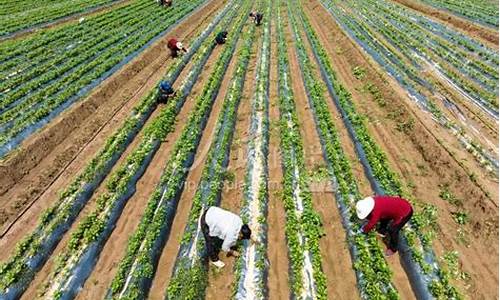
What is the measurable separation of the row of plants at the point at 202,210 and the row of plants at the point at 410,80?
278 inches

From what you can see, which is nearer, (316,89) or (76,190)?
(76,190)

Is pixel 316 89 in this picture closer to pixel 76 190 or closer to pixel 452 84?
pixel 452 84

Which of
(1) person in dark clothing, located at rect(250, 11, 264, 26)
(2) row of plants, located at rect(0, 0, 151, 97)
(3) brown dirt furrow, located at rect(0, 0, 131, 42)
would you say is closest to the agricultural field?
(2) row of plants, located at rect(0, 0, 151, 97)

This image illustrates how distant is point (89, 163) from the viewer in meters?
12.2

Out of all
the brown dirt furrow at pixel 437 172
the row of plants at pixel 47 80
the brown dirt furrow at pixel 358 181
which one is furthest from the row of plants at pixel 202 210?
the row of plants at pixel 47 80

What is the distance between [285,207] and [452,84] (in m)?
11.1

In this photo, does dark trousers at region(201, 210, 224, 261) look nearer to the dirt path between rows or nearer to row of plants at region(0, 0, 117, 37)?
the dirt path between rows

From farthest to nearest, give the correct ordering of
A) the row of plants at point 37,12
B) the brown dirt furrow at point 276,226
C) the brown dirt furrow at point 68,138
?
1. the row of plants at point 37,12
2. the brown dirt furrow at point 68,138
3. the brown dirt furrow at point 276,226

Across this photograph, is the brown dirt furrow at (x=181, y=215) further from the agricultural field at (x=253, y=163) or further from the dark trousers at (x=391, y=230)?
the dark trousers at (x=391, y=230)

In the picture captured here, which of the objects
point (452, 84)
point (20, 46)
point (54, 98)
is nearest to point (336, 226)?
point (452, 84)

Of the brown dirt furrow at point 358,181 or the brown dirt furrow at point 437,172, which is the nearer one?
the brown dirt furrow at point 358,181

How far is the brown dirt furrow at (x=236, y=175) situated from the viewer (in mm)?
8148

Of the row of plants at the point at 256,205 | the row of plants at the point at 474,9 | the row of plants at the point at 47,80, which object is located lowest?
the row of plants at the point at 474,9

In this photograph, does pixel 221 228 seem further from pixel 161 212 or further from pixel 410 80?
pixel 410 80
